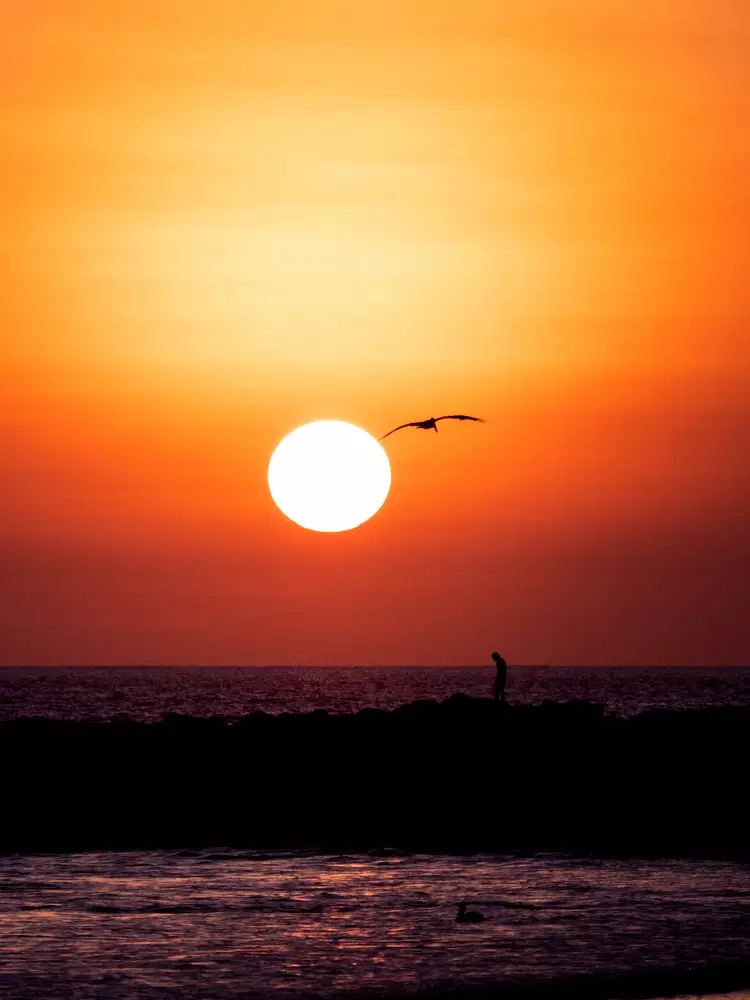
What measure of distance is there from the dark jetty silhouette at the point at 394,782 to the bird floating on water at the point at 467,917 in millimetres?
5328

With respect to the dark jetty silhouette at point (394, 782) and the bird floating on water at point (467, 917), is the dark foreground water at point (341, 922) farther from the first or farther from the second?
the dark jetty silhouette at point (394, 782)

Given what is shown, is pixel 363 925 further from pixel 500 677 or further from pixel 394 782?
pixel 500 677

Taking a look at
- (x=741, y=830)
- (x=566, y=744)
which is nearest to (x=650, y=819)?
(x=741, y=830)

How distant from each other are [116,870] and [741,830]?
998 cm

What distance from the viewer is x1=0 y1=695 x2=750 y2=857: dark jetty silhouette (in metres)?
22.5

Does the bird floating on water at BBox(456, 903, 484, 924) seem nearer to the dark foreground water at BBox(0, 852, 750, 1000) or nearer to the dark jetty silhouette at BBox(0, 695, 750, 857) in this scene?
the dark foreground water at BBox(0, 852, 750, 1000)

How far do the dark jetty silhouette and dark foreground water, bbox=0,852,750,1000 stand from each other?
2069mm

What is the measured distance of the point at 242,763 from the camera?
2695cm

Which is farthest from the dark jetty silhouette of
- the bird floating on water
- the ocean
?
the bird floating on water

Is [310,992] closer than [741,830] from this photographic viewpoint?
Yes

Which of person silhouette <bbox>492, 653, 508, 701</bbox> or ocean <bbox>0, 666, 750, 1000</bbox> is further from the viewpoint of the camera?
person silhouette <bbox>492, 653, 508, 701</bbox>

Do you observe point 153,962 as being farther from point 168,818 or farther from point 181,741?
point 181,741

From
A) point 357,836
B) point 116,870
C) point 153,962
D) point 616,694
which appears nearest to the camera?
point 153,962

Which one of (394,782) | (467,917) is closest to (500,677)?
(394,782)
